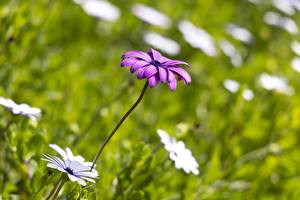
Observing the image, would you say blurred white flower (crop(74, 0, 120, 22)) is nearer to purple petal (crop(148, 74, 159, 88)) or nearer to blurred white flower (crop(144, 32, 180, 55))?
blurred white flower (crop(144, 32, 180, 55))

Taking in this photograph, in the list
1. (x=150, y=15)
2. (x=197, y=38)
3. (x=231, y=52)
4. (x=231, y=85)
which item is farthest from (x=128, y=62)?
(x=231, y=52)

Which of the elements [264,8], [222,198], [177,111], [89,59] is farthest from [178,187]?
[264,8]

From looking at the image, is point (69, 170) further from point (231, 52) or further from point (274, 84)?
point (231, 52)

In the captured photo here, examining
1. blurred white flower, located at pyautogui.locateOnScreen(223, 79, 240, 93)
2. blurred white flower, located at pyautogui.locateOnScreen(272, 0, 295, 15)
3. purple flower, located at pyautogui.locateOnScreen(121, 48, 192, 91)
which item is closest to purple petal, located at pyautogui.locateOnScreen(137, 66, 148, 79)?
purple flower, located at pyautogui.locateOnScreen(121, 48, 192, 91)

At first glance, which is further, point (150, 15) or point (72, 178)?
point (150, 15)

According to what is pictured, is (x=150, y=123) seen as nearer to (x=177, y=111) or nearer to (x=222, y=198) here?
(x=177, y=111)
